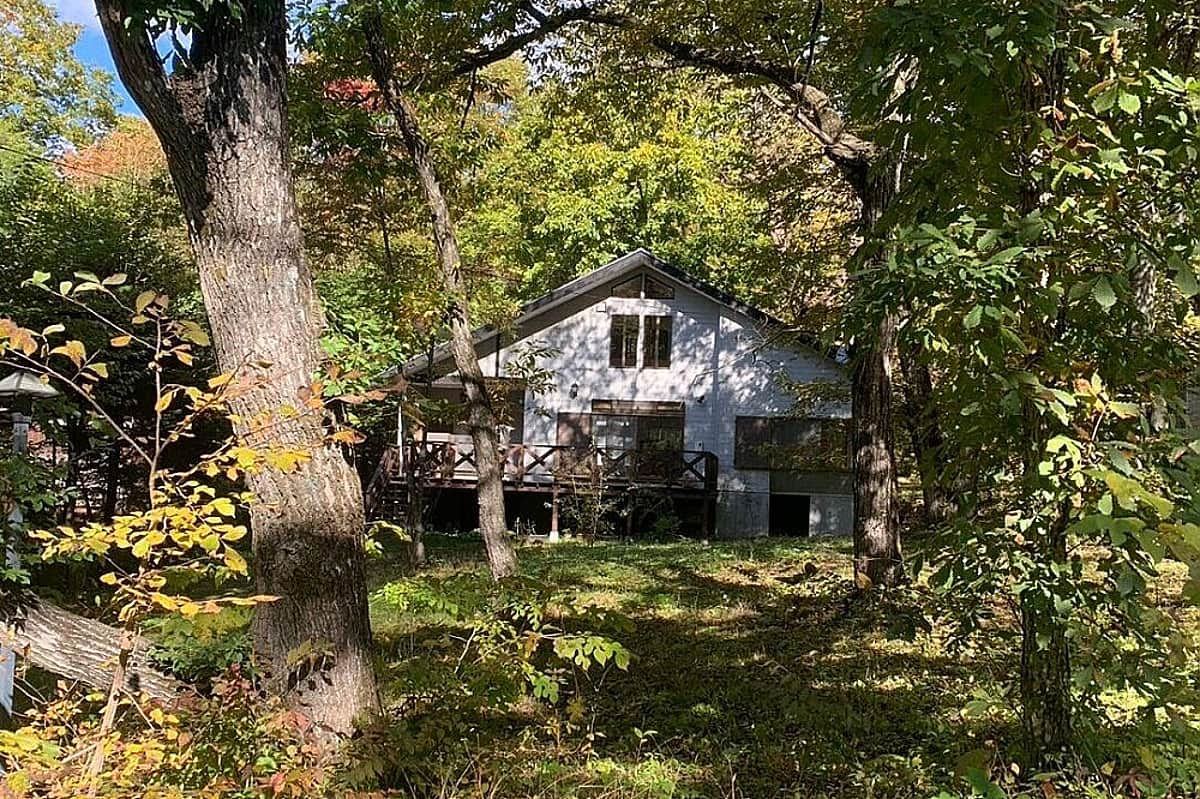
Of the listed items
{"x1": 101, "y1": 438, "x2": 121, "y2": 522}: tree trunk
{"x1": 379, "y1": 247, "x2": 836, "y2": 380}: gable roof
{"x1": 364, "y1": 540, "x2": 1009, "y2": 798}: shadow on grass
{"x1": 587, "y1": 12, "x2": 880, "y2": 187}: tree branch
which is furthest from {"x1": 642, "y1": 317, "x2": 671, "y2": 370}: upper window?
{"x1": 587, "y1": 12, "x2": 880, "y2": 187}: tree branch

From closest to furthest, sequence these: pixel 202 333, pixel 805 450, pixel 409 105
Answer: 1. pixel 202 333
2. pixel 409 105
3. pixel 805 450

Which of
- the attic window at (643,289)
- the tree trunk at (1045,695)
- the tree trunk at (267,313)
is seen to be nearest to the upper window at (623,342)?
the attic window at (643,289)

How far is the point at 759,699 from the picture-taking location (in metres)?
5.70

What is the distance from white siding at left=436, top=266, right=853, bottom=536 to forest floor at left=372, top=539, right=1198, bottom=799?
8.59 metres

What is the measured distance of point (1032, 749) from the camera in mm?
2922

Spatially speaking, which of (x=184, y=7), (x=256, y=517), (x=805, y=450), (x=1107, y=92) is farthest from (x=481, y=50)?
(x=805, y=450)

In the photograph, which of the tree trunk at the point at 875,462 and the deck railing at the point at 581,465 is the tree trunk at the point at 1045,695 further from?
the deck railing at the point at 581,465

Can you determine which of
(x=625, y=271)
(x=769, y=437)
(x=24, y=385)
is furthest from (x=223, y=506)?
(x=769, y=437)

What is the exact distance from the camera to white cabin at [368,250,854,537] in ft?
57.3

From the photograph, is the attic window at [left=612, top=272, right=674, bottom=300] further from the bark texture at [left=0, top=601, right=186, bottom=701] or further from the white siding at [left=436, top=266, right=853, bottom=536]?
the bark texture at [left=0, top=601, right=186, bottom=701]

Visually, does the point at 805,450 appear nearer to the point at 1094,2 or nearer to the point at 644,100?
the point at 644,100

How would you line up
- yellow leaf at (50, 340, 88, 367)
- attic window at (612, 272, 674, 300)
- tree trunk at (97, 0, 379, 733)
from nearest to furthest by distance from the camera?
1. yellow leaf at (50, 340, 88, 367)
2. tree trunk at (97, 0, 379, 733)
3. attic window at (612, 272, 674, 300)

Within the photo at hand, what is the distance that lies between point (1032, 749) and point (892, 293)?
1.52 metres

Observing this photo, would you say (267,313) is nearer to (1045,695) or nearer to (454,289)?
(1045,695)
